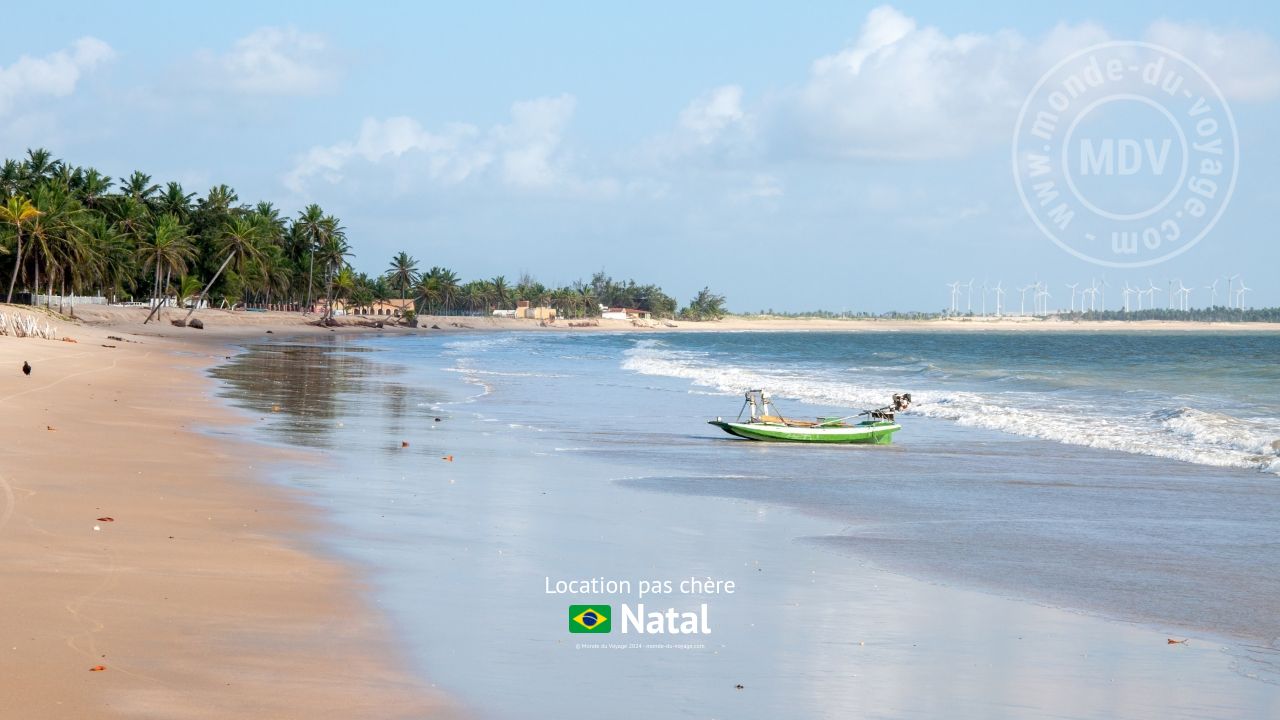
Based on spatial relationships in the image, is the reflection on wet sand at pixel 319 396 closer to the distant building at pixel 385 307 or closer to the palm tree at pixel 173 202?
the palm tree at pixel 173 202

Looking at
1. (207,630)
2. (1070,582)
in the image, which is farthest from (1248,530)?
(207,630)

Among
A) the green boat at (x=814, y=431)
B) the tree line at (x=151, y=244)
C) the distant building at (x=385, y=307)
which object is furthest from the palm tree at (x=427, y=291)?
the green boat at (x=814, y=431)

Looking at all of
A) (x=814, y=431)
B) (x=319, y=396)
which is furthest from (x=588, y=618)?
(x=319, y=396)

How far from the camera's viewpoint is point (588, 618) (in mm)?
7926

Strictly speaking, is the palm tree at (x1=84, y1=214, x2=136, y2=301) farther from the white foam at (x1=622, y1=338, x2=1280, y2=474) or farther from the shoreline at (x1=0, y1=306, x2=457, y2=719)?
the shoreline at (x1=0, y1=306, x2=457, y2=719)

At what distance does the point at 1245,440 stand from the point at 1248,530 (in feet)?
36.1

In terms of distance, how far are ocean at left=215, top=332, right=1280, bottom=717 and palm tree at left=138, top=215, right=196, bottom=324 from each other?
6745 centimetres

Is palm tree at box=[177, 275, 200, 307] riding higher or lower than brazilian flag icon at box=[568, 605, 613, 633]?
higher

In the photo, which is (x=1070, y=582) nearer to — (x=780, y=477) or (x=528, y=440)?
(x=780, y=477)

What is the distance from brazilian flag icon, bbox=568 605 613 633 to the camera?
25.6 ft

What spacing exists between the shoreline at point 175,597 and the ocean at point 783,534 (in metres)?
0.43

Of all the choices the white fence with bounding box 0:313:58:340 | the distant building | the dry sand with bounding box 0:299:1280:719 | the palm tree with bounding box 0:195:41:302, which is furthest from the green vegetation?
the dry sand with bounding box 0:299:1280:719

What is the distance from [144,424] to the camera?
19.4 m

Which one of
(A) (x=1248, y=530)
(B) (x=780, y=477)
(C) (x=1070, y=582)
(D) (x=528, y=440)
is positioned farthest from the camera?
(D) (x=528, y=440)
